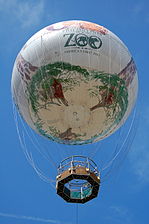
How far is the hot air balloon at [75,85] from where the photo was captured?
21438 mm

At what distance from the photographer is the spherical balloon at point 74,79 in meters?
21.4

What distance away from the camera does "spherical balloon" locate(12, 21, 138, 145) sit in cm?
2142

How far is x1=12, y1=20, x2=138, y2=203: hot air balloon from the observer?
21.4 meters

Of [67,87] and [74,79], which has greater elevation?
[74,79]

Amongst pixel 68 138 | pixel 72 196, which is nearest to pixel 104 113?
pixel 68 138

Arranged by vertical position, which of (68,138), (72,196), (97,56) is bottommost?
(72,196)

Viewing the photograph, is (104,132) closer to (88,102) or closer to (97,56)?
(88,102)

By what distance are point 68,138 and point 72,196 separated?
2.82 m

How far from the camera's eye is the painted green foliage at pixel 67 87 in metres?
→ 21.5

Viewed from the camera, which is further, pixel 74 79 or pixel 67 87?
pixel 67 87

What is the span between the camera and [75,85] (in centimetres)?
2148

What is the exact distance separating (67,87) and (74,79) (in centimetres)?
47

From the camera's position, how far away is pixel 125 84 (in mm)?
22500

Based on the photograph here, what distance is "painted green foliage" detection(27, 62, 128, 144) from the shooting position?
21453mm
